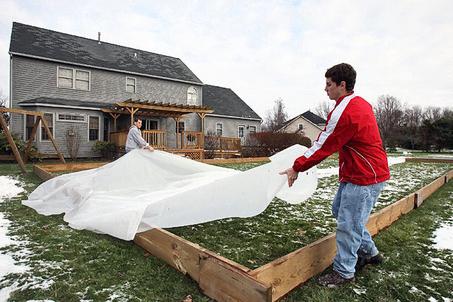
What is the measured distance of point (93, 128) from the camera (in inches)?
680

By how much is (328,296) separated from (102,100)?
61.5ft

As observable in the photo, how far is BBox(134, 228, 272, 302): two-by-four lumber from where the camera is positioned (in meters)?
1.70

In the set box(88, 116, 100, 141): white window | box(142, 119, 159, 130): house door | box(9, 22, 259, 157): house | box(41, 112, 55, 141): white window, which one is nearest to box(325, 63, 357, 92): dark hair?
box(9, 22, 259, 157): house

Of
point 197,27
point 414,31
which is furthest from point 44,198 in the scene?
point 414,31

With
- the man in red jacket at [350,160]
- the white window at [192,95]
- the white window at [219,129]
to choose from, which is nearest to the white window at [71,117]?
the white window at [192,95]

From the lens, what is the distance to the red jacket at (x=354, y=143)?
2.17m

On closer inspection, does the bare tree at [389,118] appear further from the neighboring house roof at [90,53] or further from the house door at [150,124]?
the house door at [150,124]

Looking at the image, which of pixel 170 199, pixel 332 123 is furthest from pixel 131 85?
pixel 332 123

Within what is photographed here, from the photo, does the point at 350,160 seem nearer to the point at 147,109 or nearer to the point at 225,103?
the point at 147,109

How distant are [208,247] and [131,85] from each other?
18252 mm

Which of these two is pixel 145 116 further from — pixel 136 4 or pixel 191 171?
pixel 191 171

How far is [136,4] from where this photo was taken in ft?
48.3

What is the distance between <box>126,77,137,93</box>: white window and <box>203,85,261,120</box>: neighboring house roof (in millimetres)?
6730

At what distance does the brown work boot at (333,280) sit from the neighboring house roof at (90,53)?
1838 cm
